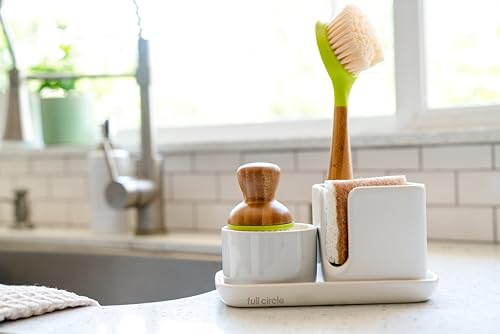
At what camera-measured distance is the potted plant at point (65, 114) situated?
1.49m

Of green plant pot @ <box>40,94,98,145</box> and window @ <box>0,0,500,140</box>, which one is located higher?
window @ <box>0,0,500,140</box>

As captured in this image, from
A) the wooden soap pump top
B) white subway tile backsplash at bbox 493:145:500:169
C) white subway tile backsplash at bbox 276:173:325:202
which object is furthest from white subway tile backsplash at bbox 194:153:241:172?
the wooden soap pump top

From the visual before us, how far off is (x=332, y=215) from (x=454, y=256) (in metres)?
0.39

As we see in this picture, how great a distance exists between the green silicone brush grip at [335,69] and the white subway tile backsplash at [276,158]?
0.48 metres

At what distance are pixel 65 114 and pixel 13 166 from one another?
0.92 feet

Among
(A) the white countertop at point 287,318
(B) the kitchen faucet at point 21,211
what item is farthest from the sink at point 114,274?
(A) the white countertop at point 287,318

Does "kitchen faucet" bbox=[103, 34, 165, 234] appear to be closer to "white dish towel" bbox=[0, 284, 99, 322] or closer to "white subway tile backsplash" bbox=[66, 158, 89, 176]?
"white subway tile backsplash" bbox=[66, 158, 89, 176]

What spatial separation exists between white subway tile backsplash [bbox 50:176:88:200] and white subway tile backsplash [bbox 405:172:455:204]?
2.74 ft

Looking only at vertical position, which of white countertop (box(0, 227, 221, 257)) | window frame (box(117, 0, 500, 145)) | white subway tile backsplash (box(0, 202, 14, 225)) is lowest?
white countertop (box(0, 227, 221, 257))

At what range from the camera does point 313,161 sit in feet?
4.17

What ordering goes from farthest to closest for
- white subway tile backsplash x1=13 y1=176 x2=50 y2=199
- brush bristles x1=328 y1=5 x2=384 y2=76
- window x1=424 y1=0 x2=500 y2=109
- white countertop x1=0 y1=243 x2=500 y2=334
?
white subway tile backsplash x1=13 y1=176 x2=50 y2=199, window x1=424 y1=0 x2=500 y2=109, brush bristles x1=328 y1=5 x2=384 y2=76, white countertop x1=0 y1=243 x2=500 y2=334

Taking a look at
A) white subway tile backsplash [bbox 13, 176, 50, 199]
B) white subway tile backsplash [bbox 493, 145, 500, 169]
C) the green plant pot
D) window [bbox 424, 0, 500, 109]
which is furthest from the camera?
white subway tile backsplash [bbox 13, 176, 50, 199]

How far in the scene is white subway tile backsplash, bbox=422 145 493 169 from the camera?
1.12 m

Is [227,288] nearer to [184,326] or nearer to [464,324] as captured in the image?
[184,326]
